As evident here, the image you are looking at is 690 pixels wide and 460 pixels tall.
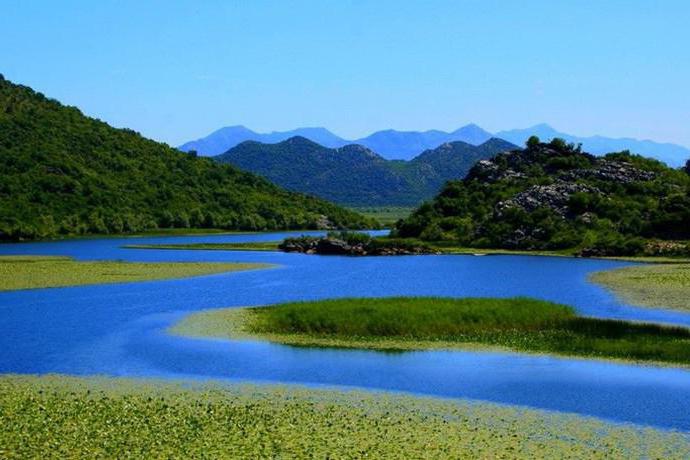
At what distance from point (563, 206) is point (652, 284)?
77143 mm

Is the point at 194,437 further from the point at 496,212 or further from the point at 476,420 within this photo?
the point at 496,212

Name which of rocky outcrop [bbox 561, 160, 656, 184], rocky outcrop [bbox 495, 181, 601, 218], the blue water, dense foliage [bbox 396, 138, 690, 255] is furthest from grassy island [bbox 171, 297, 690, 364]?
rocky outcrop [bbox 561, 160, 656, 184]

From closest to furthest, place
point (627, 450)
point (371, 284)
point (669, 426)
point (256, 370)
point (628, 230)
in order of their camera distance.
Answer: point (627, 450) < point (669, 426) < point (256, 370) < point (371, 284) < point (628, 230)

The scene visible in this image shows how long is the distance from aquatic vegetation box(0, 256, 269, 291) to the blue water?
496cm

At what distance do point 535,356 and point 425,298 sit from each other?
17.8 metres

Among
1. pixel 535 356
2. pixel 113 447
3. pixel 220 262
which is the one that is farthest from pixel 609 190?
pixel 113 447

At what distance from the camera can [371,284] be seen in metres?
94.2

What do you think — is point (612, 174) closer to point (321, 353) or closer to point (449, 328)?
point (449, 328)

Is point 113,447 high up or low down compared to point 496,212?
down

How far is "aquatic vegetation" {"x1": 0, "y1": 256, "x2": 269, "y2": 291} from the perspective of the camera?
95.4 m

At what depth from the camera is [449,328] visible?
5984 centimetres

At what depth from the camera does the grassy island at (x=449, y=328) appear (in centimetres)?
5403

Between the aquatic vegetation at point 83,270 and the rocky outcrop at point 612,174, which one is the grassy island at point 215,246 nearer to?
the aquatic vegetation at point 83,270

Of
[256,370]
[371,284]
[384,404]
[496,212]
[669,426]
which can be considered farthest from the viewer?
[496,212]
